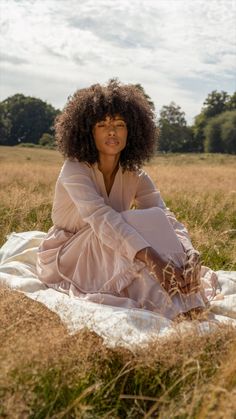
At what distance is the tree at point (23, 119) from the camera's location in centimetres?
7069

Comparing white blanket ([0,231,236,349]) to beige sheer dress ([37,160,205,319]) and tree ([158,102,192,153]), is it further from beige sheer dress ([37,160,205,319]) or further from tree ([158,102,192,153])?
tree ([158,102,192,153])

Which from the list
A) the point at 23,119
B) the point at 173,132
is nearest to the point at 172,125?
the point at 173,132

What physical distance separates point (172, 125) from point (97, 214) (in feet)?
223

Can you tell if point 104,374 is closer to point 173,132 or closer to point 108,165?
point 108,165

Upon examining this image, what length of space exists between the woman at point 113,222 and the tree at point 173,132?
192 feet

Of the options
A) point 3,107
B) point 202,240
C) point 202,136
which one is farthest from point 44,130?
point 202,240

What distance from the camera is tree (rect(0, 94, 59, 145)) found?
70.7 meters

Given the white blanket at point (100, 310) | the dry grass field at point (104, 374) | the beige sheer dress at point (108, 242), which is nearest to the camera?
the dry grass field at point (104, 374)

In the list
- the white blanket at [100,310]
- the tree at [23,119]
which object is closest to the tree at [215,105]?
the tree at [23,119]

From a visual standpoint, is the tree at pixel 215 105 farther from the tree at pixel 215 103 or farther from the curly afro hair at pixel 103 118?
the curly afro hair at pixel 103 118

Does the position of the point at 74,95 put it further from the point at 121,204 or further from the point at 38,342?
the point at 38,342

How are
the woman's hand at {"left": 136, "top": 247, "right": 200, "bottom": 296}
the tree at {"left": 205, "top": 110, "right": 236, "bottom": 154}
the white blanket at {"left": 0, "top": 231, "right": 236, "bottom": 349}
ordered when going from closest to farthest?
the white blanket at {"left": 0, "top": 231, "right": 236, "bottom": 349} < the woman's hand at {"left": 136, "top": 247, "right": 200, "bottom": 296} < the tree at {"left": 205, "top": 110, "right": 236, "bottom": 154}

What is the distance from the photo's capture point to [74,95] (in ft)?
13.6

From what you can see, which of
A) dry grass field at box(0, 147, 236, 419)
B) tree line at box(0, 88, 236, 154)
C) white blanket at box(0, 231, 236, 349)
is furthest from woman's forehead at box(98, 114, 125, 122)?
tree line at box(0, 88, 236, 154)
